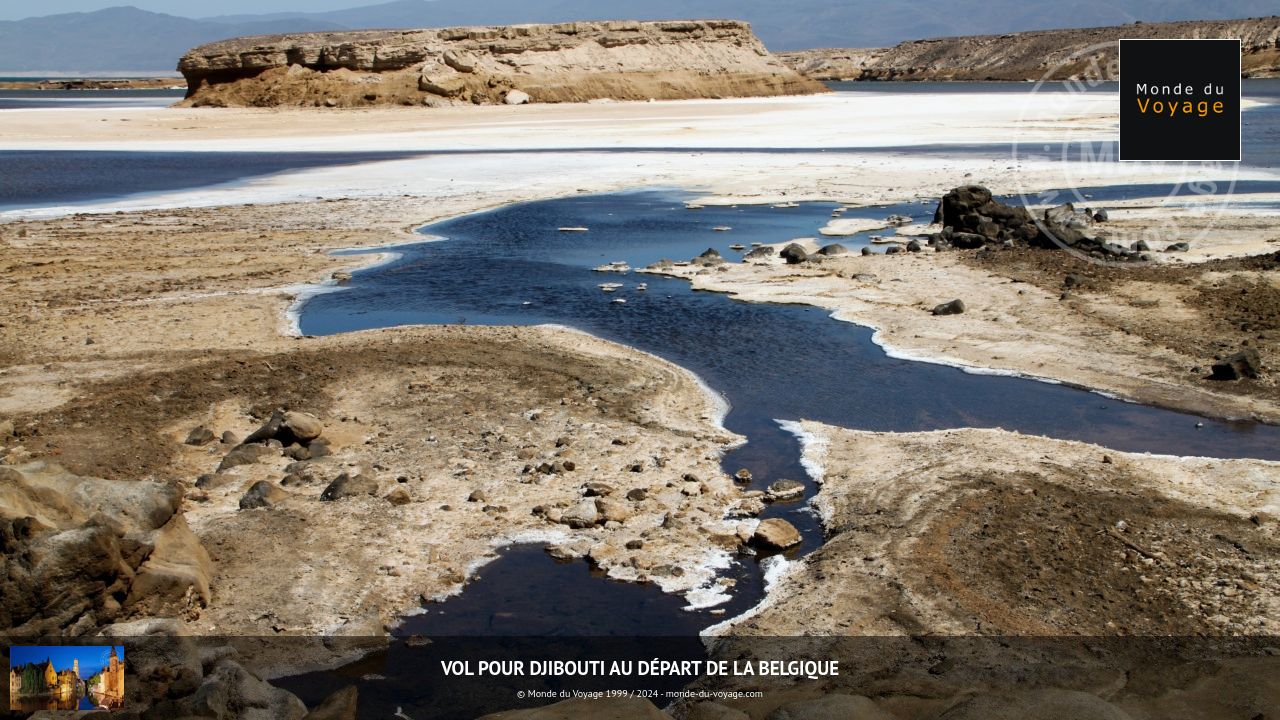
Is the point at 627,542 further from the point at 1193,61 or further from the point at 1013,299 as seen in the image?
the point at 1193,61

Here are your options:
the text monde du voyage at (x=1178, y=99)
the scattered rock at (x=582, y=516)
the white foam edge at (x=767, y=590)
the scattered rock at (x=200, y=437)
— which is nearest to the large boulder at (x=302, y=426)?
the scattered rock at (x=200, y=437)

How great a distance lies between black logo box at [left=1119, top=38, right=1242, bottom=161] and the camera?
15961 millimetres

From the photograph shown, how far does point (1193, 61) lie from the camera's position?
54.5 ft

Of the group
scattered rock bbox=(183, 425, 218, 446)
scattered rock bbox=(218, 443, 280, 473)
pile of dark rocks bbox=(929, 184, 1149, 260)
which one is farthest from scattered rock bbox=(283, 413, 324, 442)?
pile of dark rocks bbox=(929, 184, 1149, 260)

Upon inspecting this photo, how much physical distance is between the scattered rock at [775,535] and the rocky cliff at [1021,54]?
85965 mm

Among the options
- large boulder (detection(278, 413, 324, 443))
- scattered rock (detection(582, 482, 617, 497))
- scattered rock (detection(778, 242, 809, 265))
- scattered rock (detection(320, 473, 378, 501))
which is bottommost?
scattered rock (detection(582, 482, 617, 497))

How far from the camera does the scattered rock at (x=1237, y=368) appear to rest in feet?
32.4

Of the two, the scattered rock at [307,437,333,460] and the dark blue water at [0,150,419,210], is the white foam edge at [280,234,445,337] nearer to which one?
the scattered rock at [307,437,333,460]

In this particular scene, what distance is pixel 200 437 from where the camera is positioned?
8.59 metres

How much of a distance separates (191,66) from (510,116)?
22.9m

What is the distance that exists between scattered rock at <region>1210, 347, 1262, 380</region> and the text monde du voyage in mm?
7500

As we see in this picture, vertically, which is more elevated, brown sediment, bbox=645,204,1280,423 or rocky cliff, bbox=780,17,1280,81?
rocky cliff, bbox=780,17,1280,81

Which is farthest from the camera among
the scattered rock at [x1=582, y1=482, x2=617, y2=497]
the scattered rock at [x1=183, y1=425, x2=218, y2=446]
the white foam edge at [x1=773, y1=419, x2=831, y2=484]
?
the scattered rock at [x1=183, y1=425, x2=218, y2=446]

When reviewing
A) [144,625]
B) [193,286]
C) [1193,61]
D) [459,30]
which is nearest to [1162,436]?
[144,625]
